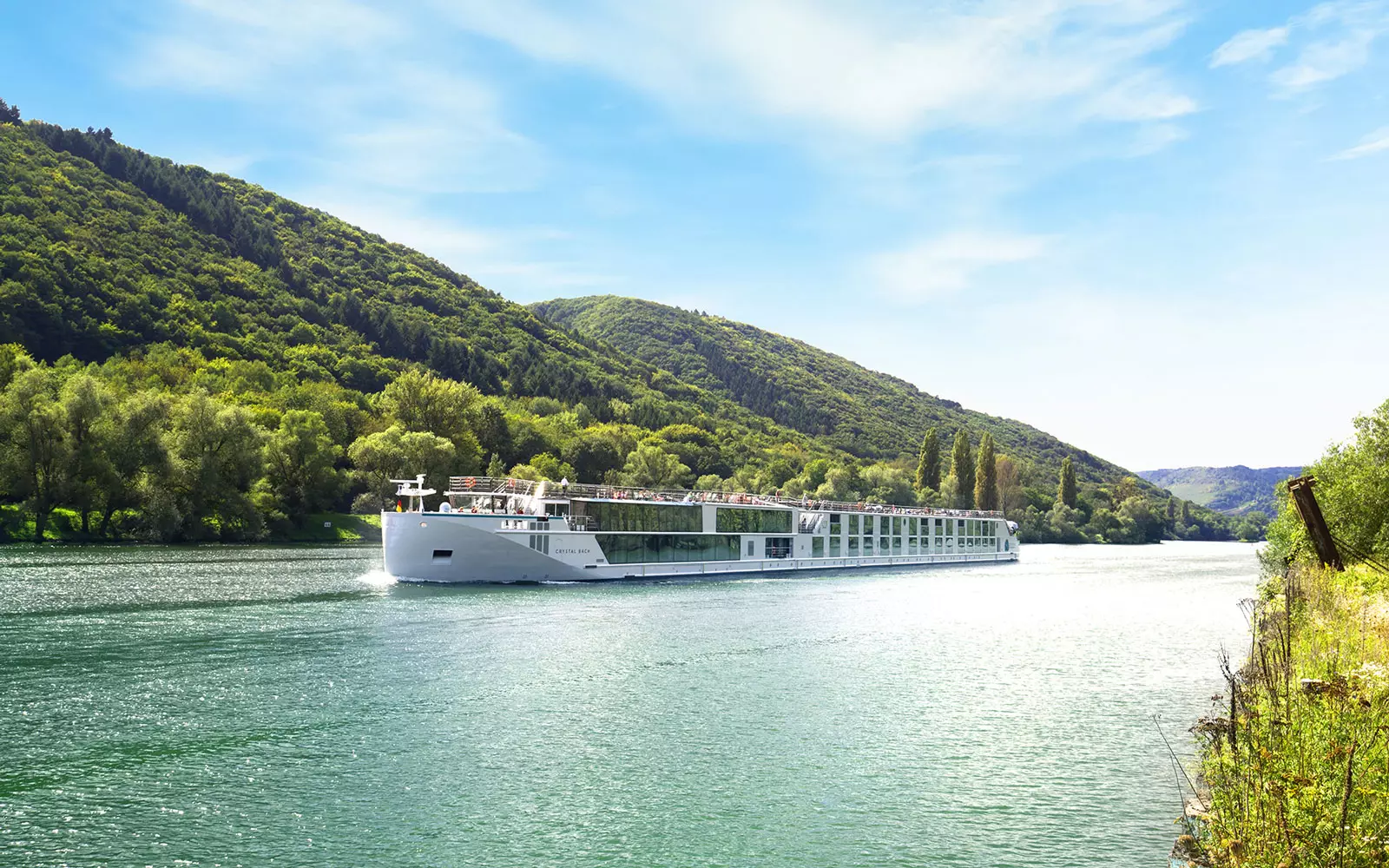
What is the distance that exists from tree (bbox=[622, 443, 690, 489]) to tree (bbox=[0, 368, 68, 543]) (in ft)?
226

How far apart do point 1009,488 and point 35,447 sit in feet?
500

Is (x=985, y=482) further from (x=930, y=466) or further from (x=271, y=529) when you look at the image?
(x=271, y=529)

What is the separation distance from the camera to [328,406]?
110 metres

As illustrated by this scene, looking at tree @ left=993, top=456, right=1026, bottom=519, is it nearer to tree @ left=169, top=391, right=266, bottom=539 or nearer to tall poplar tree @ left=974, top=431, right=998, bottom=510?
tall poplar tree @ left=974, top=431, right=998, bottom=510

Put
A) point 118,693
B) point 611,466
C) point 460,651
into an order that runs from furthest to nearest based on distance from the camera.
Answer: point 611,466 < point 460,651 < point 118,693

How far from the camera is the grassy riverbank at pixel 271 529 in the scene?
2840 inches

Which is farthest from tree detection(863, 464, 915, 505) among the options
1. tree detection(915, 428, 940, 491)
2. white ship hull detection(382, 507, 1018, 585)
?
white ship hull detection(382, 507, 1018, 585)

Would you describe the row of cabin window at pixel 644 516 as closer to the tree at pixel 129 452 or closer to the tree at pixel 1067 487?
the tree at pixel 129 452

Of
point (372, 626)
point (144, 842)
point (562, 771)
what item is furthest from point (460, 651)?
point (144, 842)

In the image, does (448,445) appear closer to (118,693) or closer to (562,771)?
(118,693)

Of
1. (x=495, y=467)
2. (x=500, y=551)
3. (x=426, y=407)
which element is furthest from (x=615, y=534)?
(x=426, y=407)

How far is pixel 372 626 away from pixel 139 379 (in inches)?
3179

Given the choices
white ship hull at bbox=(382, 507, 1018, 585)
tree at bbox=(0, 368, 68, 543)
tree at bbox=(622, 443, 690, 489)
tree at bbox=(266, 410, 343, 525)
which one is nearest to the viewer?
white ship hull at bbox=(382, 507, 1018, 585)

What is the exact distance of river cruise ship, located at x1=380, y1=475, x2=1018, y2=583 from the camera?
52.2m
